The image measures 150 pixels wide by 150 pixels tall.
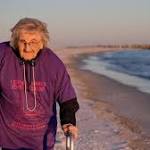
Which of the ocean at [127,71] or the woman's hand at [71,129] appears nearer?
the woman's hand at [71,129]

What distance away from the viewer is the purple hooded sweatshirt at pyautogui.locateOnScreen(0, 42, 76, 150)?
14.3ft

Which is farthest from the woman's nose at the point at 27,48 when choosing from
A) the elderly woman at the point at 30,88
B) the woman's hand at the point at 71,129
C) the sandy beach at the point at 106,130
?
the sandy beach at the point at 106,130

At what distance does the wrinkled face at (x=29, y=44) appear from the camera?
4250mm

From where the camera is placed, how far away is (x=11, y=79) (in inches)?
171

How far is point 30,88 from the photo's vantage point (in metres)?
4.35

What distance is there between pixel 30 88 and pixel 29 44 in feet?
1.11

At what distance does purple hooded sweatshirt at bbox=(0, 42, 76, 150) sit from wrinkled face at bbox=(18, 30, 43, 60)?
0.07m

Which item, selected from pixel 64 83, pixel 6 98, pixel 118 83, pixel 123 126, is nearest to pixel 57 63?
pixel 64 83

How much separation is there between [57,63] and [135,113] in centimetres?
879

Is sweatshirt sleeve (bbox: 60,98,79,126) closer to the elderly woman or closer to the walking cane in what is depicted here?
the elderly woman

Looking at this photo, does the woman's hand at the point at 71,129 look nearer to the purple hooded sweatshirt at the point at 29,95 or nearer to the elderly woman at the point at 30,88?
the elderly woman at the point at 30,88

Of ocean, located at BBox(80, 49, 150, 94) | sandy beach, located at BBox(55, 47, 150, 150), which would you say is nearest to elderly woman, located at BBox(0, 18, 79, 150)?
sandy beach, located at BBox(55, 47, 150, 150)

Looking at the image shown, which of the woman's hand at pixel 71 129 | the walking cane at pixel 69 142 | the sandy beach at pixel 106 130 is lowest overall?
the sandy beach at pixel 106 130

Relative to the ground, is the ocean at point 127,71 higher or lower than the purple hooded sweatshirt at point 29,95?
lower
